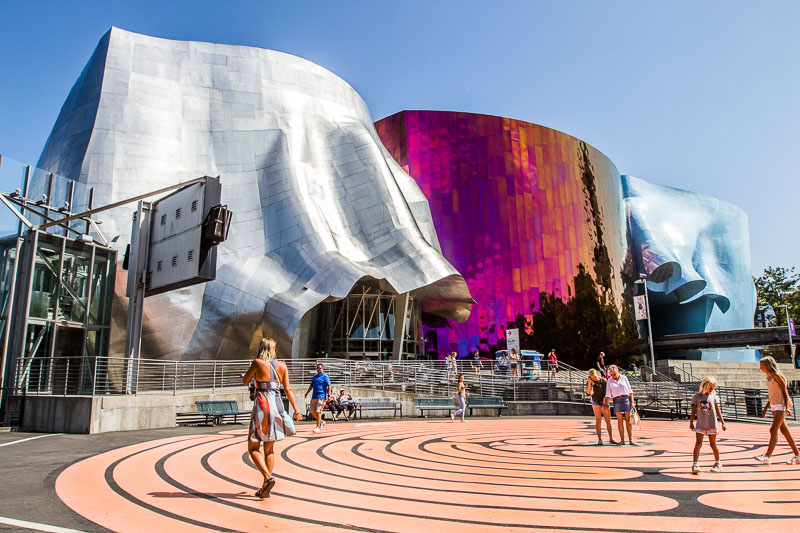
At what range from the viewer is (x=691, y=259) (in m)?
55.5

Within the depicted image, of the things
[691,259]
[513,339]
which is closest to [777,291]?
[691,259]

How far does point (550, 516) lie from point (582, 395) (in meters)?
19.9

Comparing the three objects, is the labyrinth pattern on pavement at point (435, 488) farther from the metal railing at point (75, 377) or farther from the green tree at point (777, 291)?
the green tree at point (777, 291)

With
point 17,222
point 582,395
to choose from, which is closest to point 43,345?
point 17,222

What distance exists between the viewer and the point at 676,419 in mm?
19312

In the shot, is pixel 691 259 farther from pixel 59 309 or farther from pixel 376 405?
pixel 59 309

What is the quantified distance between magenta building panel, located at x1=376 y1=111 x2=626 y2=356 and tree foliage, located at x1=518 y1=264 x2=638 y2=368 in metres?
0.78

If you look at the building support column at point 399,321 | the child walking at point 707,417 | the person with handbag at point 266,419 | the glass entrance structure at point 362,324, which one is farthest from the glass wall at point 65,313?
the glass entrance structure at point 362,324

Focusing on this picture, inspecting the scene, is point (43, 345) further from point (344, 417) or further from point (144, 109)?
point (144, 109)

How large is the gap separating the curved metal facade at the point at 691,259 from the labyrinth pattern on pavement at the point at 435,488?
44.8m

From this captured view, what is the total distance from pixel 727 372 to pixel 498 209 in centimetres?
1815

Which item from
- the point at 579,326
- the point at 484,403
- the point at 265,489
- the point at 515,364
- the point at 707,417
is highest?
the point at 579,326

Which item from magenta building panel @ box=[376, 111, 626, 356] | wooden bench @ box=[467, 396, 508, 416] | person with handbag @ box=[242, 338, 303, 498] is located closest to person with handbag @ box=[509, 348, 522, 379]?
wooden bench @ box=[467, 396, 508, 416]

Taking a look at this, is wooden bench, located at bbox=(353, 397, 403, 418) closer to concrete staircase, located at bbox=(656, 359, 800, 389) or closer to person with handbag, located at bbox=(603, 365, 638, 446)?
person with handbag, located at bbox=(603, 365, 638, 446)
